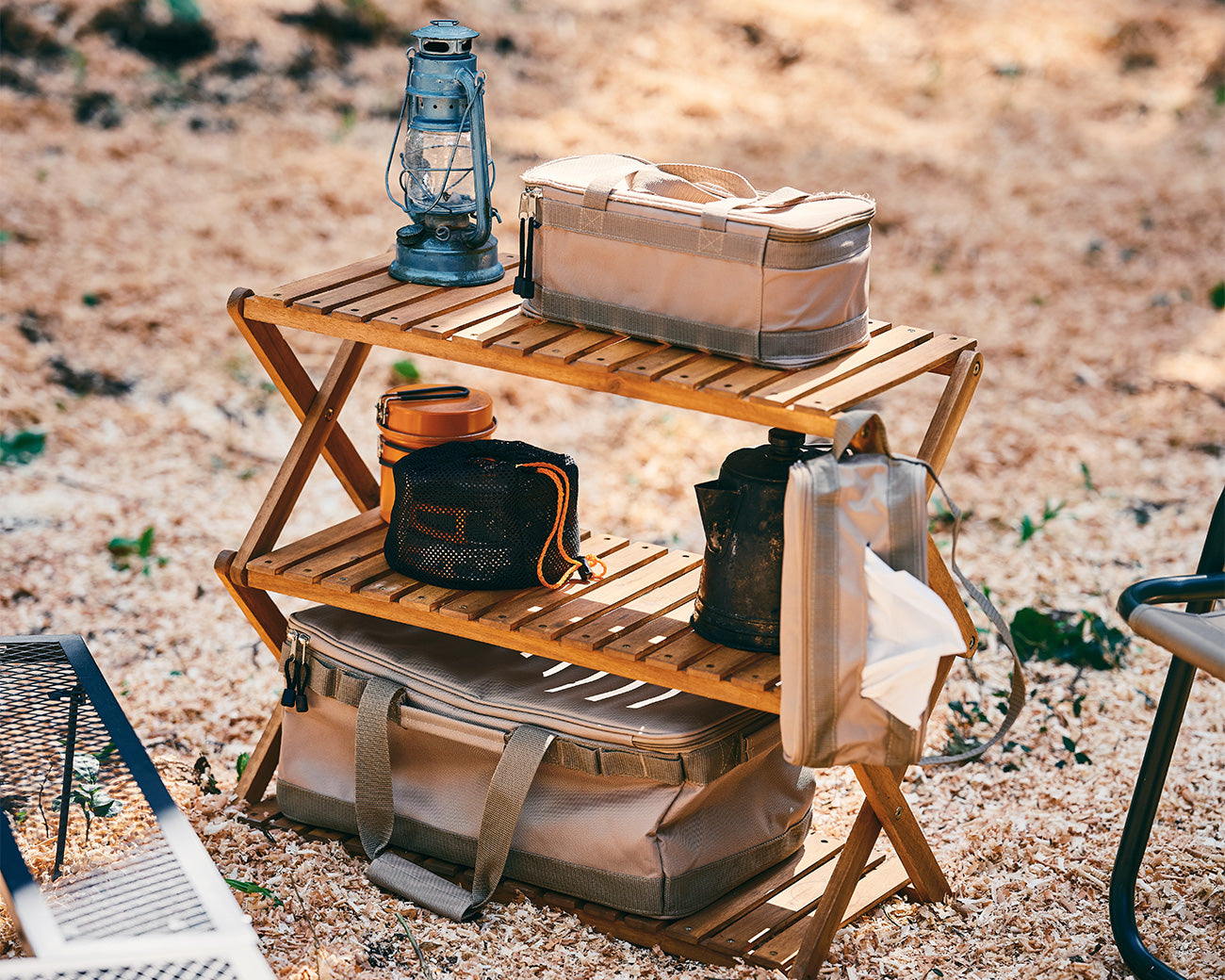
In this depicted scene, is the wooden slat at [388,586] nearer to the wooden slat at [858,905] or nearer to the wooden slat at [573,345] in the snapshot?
the wooden slat at [573,345]

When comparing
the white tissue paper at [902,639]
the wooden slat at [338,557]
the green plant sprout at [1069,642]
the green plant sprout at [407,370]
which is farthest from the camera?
the green plant sprout at [407,370]

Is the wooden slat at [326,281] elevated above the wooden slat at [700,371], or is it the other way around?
the wooden slat at [700,371]

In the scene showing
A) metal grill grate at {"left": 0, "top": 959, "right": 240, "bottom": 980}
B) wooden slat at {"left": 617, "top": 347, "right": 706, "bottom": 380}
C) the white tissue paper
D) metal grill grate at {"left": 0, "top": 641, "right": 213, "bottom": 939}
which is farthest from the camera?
wooden slat at {"left": 617, "top": 347, "right": 706, "bottom": 380}

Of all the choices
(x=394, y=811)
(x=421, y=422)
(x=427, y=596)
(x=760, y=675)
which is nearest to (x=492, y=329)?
(x=421, y=422)

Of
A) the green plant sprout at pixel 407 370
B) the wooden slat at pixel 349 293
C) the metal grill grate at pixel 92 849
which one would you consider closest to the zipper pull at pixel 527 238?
the wooden slat at pixel 349 293

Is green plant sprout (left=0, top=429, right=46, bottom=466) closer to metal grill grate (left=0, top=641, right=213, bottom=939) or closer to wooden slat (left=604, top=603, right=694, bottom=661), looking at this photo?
metal grill grate (left=0, top=641, right=213, bottom=939)

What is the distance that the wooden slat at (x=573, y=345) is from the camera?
222 centimetres

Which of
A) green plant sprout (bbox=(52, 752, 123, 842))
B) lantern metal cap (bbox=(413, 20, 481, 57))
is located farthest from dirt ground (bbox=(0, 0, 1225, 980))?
lantern metal cap (bbox=(413, 20, 481, 57))

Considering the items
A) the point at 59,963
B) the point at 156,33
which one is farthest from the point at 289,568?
the point at 156,33

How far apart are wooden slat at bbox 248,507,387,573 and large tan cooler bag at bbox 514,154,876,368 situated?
70 centimetres

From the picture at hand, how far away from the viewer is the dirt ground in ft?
8.74

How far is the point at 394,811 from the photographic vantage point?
2.64m

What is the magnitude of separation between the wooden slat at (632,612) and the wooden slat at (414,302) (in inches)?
23.8

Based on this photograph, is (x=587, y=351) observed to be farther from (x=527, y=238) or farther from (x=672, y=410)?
(x=672, y=410)
